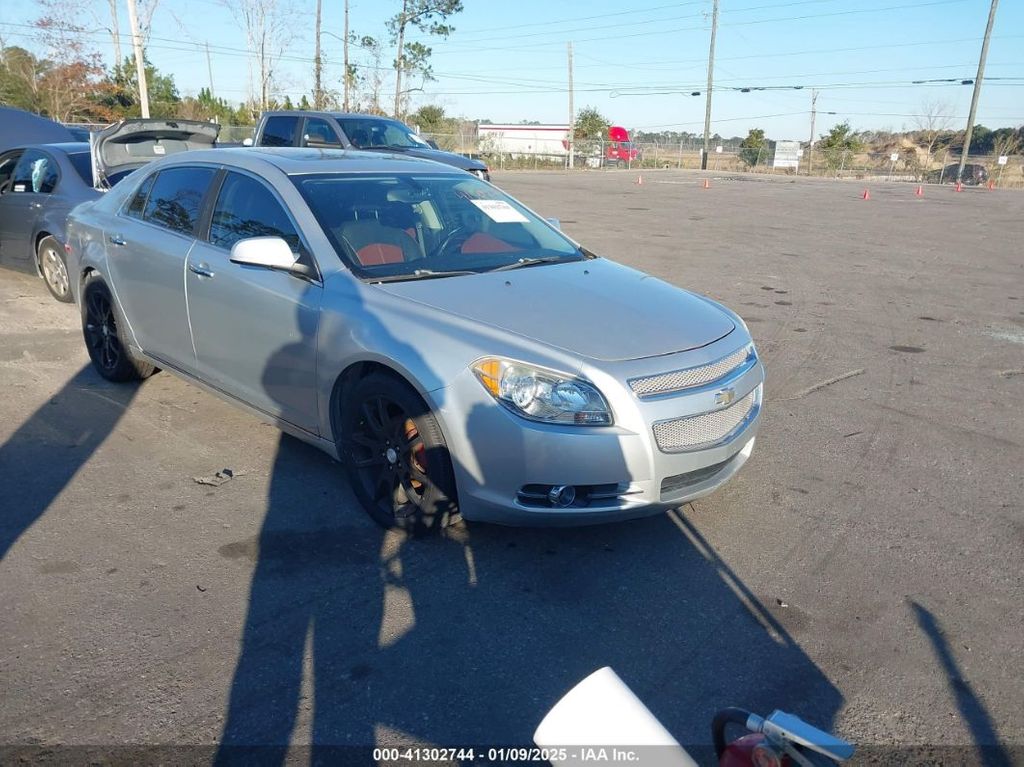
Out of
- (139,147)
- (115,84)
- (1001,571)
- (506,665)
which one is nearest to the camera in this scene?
(506,665)

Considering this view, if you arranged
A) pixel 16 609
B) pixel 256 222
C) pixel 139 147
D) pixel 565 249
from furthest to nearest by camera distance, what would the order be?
1. pixel 139 147
2. pixel 565 249
3. pixel 256 222
4. pixel 16 609

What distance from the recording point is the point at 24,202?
28.7ft

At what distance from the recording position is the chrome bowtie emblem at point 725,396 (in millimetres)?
3630

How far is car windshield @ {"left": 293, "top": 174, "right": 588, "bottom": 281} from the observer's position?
4.21m

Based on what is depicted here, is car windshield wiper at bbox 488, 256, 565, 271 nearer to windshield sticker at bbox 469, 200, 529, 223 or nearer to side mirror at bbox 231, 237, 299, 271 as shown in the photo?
windshield sticker at bbox 469, 200, 529, 223

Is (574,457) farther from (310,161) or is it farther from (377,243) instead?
(310,161)

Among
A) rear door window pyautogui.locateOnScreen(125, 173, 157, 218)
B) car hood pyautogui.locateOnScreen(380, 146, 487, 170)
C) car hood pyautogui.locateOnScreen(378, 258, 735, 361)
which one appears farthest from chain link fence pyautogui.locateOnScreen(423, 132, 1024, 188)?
car hood pyautogui.locateOnScreen(378, 258, 735, 361)

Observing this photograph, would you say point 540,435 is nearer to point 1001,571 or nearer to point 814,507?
point 814,507

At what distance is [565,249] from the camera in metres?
4.99

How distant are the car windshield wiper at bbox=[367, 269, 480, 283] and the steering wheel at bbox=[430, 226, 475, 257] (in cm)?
24

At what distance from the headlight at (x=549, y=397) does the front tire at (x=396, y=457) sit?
0.37m

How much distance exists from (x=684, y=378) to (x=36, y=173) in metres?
8.21

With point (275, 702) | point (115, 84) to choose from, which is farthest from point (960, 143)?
point (275, 702)

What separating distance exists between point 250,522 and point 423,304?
53.6 inches
